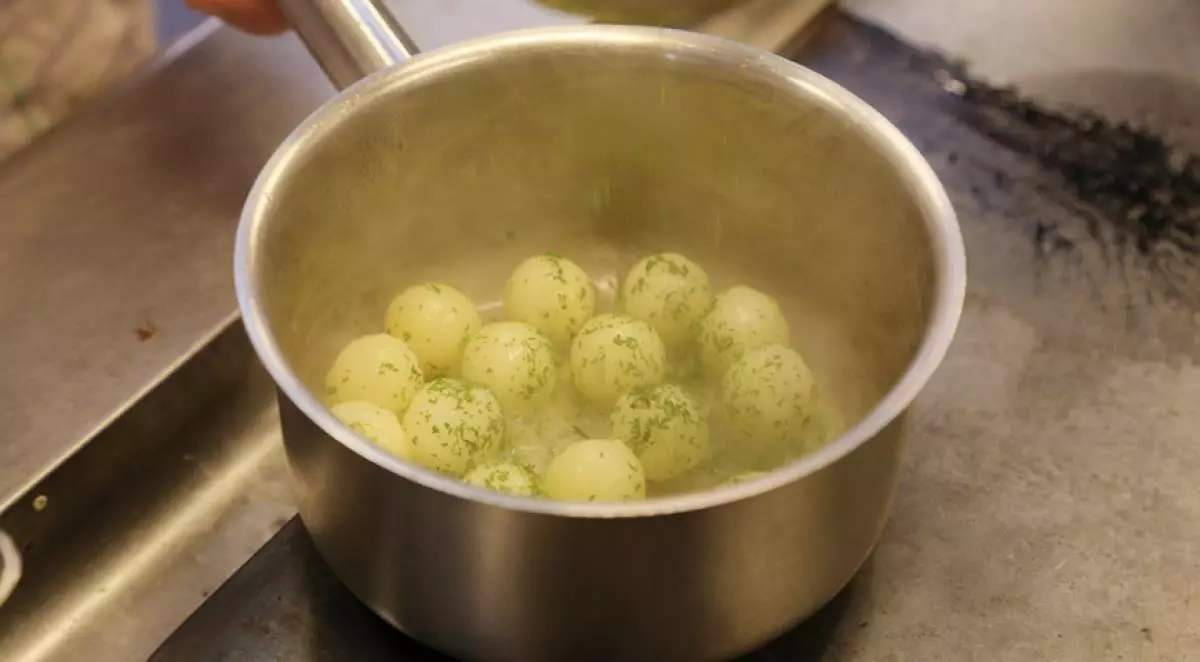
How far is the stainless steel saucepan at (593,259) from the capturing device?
1.42 ft

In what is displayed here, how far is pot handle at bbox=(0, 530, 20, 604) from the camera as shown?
607mm

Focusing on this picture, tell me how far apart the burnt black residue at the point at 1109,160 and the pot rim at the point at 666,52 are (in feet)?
1.04

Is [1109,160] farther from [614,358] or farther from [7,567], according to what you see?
[7,567]

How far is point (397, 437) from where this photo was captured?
0.56 metres

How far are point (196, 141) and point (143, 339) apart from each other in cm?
18

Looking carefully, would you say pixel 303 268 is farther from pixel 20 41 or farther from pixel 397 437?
pixel 20 41

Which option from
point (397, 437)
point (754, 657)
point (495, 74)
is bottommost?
point (754, 657)

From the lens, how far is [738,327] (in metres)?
0.65

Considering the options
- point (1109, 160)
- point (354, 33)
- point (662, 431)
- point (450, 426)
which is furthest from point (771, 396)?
point (1109, 160)

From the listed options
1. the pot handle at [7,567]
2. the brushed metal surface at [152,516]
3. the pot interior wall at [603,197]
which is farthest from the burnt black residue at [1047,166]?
the pot handle at [7,567]

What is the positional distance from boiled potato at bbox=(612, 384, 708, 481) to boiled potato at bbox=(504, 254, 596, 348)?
9cm

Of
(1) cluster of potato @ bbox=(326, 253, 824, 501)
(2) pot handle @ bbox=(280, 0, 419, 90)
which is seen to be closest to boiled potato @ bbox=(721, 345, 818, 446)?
(1) cluster of potato @ bbox=(326, 253, 824, 501)

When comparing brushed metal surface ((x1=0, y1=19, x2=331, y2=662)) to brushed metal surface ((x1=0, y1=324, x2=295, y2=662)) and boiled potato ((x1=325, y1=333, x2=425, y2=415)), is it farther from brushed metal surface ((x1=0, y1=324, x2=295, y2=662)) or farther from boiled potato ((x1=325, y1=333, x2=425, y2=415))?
boiled potato ((x1=325, y1=333, x2=425, y2=415))

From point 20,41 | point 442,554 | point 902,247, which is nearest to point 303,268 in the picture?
point 442,554
